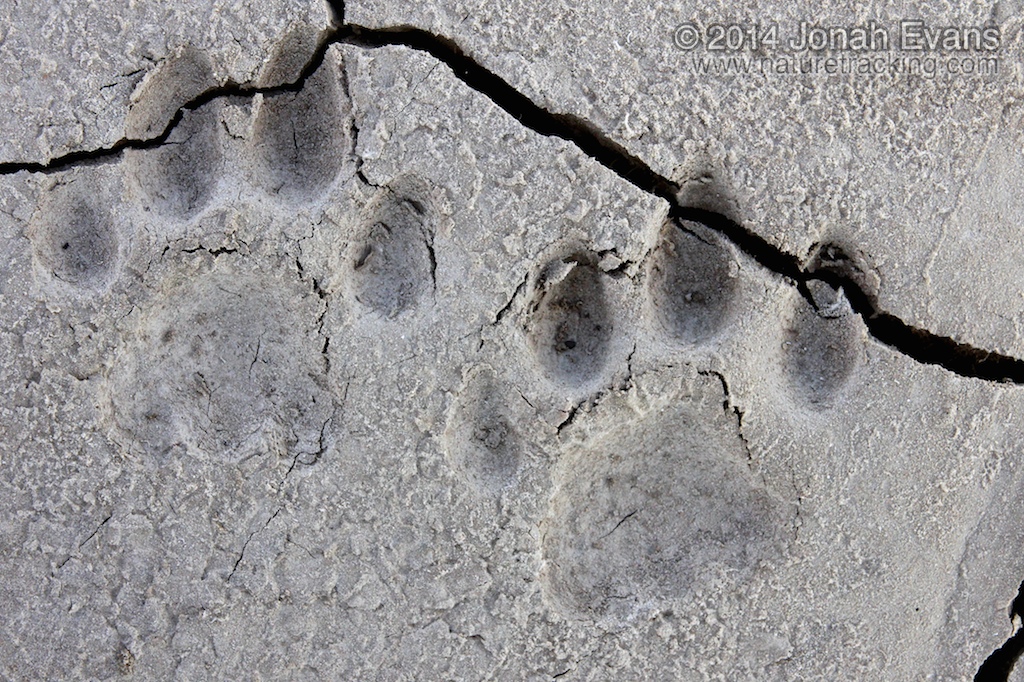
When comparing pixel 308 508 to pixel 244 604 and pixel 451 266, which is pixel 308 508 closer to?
pixel 244 604

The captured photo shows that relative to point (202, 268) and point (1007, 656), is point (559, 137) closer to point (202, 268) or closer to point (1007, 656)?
point (202, 268)

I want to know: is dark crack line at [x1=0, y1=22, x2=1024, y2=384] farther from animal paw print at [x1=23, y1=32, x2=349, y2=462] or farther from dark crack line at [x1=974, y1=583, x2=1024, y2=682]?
dark crack line at [x1=974, y1=583, x2=1024, y2=682]

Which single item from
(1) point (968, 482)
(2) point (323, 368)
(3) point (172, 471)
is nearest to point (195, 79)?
(2) point (323, 368)

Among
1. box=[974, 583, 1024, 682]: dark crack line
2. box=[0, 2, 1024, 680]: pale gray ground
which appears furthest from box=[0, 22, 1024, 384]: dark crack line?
box=[974, 583, 1024, 682]: dark crack line

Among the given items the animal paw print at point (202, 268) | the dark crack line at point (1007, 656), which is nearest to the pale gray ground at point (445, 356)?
the animal paw print at point (202, 268)

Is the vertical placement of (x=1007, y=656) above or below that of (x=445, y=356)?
above

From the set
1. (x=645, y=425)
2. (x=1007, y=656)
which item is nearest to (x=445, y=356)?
(x=645, y=425)

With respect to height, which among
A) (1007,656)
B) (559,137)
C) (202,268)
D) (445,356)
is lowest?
(202,268)
